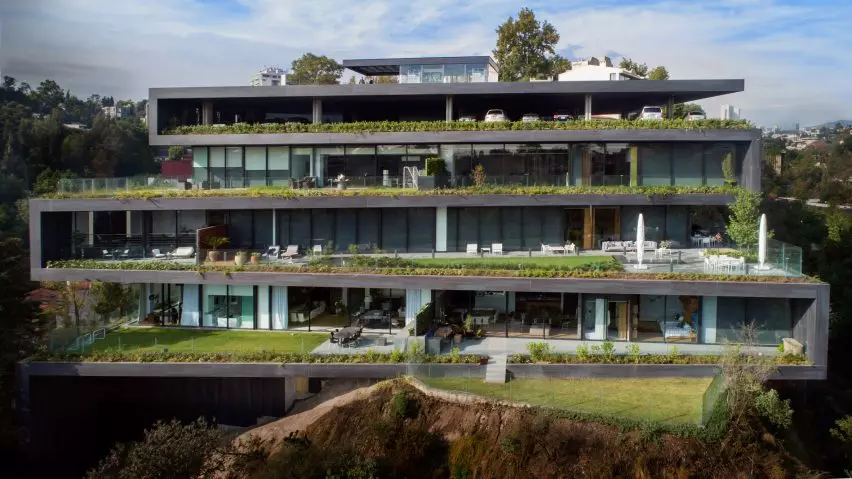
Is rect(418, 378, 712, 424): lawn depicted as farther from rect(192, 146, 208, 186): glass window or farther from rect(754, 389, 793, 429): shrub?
rect(192, 146, 208, 186): glass window

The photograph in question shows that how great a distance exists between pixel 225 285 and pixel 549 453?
17.4m

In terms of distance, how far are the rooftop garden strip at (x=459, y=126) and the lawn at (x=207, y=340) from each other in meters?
10.7

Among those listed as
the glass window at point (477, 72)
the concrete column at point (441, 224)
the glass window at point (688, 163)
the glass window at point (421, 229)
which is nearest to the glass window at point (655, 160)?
the glass window at point (688, 163)

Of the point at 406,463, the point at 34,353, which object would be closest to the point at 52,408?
the point at 34,353

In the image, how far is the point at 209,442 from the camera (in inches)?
855

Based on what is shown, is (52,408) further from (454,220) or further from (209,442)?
(454,220)

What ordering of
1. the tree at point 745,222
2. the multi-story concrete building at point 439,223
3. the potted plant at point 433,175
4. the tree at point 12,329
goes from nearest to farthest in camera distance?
the tree at point 12,329
the multi-story concrete building at point 439,223
the tree at point 745,222
the potted plant at point 433,175

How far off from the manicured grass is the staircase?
4.89m

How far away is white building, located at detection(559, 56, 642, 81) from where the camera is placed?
2152 inches

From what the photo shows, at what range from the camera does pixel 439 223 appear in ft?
118

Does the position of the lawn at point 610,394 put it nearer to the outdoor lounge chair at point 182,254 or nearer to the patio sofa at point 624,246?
the patio sofa at point 624,246

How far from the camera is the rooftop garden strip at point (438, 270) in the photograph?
28.7 m

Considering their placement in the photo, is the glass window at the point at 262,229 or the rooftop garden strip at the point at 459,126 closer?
the rooftop garden strip at the point at 459,126

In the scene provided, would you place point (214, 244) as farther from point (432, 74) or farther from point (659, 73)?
point (659, 73)
